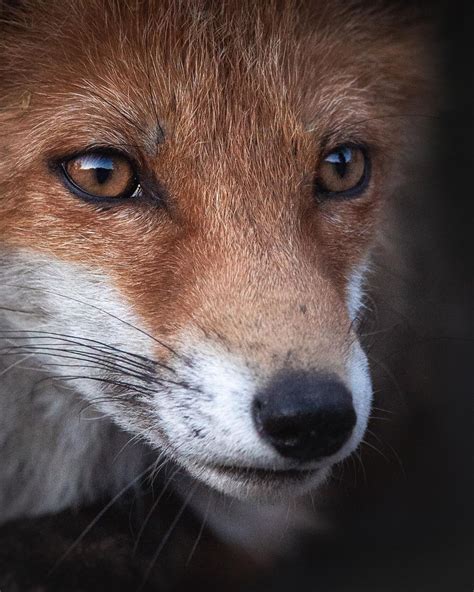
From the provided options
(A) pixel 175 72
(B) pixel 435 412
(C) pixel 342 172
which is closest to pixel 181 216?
(A) pixel 175 72

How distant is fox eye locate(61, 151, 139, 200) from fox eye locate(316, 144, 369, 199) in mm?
388

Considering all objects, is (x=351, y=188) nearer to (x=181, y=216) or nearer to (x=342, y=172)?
(x=342, y=172)

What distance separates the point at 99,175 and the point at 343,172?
1.64 feet

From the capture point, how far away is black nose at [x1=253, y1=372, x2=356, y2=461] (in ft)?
4.27

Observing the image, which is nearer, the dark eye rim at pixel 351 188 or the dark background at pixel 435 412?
the dark background at pixel 435 412

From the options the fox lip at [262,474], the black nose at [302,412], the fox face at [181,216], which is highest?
the fox face at [181,216]

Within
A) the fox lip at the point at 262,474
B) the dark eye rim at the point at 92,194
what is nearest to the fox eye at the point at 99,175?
the dark eye rim at the point at 92,194

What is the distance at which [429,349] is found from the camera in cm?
183

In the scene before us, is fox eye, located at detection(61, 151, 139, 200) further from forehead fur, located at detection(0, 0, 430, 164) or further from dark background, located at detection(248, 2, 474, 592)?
dark background, located at detection(248, 2, 474, 592)

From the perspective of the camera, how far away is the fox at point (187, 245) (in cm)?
139

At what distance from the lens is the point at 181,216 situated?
60.9 inches

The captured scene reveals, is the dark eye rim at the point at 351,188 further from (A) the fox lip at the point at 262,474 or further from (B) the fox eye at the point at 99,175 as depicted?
(A) the fox lip at the point at 262,474

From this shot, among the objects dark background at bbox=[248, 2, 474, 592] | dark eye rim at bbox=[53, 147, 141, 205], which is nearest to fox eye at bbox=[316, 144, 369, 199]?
dark background at bbox=[248, 2, 474, 592]

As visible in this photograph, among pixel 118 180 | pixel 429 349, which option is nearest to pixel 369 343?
pixel 429 349
